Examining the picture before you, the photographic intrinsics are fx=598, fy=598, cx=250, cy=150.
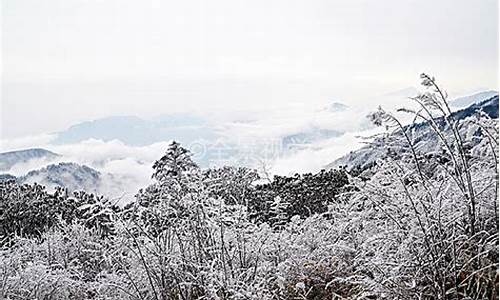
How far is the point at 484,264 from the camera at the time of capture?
175 cm

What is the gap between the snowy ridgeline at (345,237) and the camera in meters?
1.77

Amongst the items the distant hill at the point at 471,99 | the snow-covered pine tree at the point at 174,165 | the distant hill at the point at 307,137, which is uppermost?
the distant hill at the point at 471,99

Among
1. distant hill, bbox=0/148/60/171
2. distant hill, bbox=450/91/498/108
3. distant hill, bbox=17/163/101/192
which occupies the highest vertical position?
distant hill, bbox=450/91/498/108

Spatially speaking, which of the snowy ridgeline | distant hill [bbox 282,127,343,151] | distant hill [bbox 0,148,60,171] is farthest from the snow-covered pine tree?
distant hill [bbox 0,148,60,171]

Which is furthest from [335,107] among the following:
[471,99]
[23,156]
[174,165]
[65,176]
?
[23,156]

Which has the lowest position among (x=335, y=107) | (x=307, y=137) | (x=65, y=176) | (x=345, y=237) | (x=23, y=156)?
(x=65, y=176)

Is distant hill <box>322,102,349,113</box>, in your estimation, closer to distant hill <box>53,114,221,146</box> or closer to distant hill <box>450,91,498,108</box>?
distant hill <box>53,114,221,146</box>

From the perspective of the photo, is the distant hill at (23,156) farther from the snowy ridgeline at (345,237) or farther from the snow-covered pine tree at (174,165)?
the snow-covered pine tree at (174,165)

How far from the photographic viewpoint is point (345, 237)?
8.14 feet

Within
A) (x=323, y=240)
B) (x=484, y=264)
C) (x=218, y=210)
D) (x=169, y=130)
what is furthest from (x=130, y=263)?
(x=169, y=130)

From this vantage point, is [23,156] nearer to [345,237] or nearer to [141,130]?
[141,130]

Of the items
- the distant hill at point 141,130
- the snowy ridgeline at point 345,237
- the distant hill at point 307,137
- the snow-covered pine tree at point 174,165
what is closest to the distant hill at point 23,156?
the distant hill at point 141,130

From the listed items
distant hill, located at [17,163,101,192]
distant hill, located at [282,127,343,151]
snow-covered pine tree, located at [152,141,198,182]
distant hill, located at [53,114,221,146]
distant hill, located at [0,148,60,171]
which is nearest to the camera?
snow-covered pine tree, located at [152,141,198,182]

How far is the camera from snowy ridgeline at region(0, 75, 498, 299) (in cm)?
177
